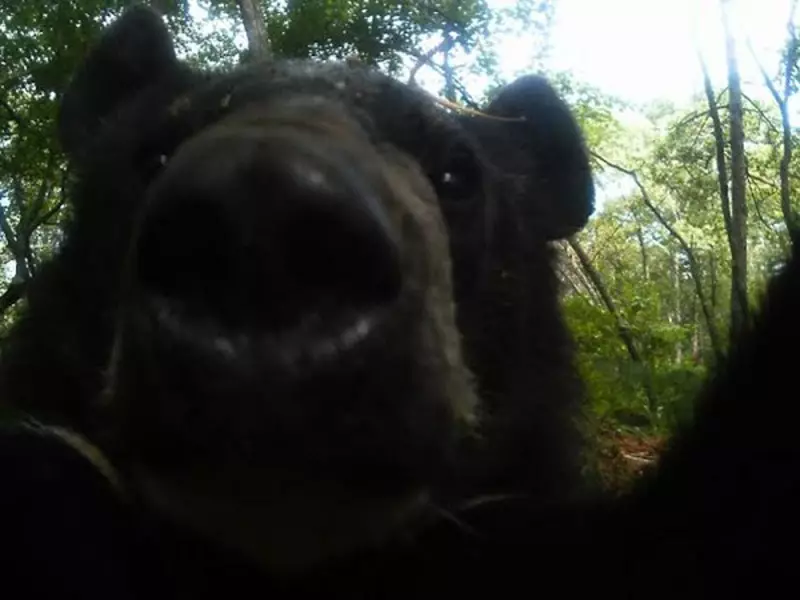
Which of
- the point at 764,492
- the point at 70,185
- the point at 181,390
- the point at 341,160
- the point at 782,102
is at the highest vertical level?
the point at 782,102

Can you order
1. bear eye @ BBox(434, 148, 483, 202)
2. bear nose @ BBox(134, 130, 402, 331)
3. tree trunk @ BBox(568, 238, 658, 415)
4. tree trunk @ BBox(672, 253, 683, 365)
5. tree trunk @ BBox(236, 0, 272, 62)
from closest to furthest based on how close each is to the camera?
bear nose @ BBox(134, 130, 402, 331), bear eye @ BBox(434, 148, 483, 202), tree trunk @ BBox(568, 238, 658, 415), tree trunk @ BBox(236, 0, 272, 62), tree trunk @ BBox(672, 253, 683, 365)

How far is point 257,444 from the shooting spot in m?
1.74

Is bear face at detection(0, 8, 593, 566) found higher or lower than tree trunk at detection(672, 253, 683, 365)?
lower

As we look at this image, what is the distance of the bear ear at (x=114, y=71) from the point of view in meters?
4.01

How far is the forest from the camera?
15.0 ft

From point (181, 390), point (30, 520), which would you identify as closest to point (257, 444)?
point (181, 390)

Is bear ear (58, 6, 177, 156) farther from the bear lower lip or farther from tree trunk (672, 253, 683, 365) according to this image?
tree trunk (672, 253, 683, 365)

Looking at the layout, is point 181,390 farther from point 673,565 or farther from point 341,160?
point 673,565

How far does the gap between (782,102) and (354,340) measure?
1094 cm

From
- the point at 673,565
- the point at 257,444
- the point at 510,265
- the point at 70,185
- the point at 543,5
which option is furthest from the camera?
the point at 543,5

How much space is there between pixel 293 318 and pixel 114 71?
8.97ft

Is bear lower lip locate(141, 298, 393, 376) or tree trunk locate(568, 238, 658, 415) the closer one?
bear lower lip locate(141, 298, 393, 376)

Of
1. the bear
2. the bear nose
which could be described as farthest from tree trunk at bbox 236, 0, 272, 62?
the bear nose

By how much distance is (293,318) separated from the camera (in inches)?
67.7
